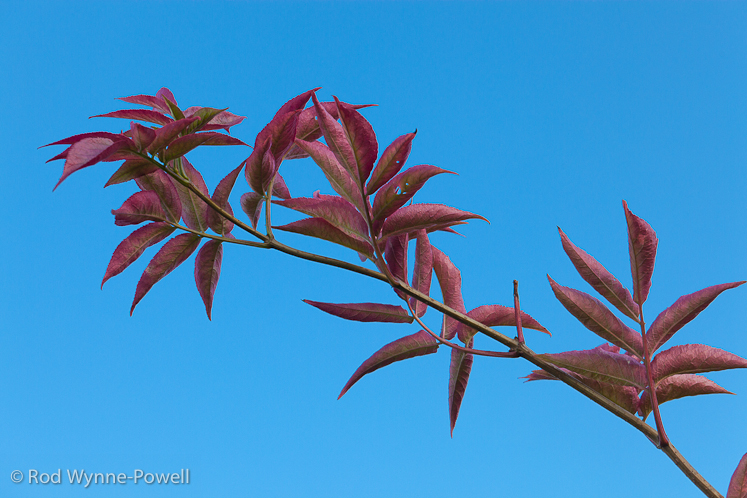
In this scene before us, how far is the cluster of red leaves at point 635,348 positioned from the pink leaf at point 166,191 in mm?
537


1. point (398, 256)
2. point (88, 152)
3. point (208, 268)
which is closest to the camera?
point (88, 152)

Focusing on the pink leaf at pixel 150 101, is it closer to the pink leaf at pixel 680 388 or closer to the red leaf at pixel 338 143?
the red leaf at pixel 338 143

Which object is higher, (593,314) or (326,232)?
(326,232)

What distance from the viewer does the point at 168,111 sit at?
2.73ft

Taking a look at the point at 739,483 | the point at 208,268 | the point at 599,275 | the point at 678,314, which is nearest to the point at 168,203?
the point at 208,268

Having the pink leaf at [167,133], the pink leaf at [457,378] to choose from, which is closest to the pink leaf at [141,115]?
the pink leaf at [167,133]

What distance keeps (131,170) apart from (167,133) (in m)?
0.09

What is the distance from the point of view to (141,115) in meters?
0.75

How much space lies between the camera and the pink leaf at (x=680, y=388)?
69 centimetres

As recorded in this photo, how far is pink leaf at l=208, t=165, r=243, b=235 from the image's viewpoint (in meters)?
0.73

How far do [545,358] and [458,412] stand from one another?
0.22m

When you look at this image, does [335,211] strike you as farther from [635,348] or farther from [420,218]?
[635,348]

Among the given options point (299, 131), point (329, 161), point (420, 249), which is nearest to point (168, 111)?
point (299, 131)

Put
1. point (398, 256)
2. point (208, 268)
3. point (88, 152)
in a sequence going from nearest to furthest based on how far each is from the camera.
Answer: point (88, 152)
point (398, 256)
point (208, 268)
